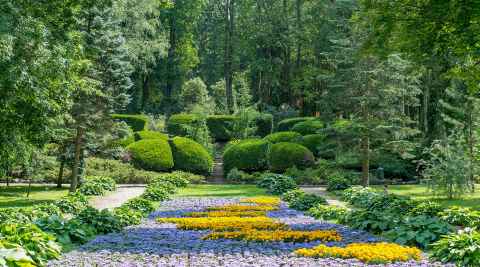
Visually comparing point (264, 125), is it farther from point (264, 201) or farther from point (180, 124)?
point (264, 201)

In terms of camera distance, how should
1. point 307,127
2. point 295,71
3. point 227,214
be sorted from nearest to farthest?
point 227,214 → point 307,127 → point 295,71

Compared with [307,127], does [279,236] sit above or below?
below

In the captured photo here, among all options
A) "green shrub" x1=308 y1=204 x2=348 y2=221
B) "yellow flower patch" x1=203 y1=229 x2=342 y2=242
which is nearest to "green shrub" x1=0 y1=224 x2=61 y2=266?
"yellow flower patch" x1=203 y1=229 x2=342 y2=242

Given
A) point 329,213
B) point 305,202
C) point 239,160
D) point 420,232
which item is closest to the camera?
point 420,232

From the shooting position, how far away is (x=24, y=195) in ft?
65.2

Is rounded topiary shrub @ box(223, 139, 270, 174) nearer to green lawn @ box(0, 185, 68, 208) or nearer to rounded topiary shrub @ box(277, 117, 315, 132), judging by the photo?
rounded topiary shrub @ box(277, 117, 315, 132)

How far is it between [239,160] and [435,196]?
10435mm

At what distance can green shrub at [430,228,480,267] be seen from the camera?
24.2 feet

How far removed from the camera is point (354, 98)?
71.3 feet

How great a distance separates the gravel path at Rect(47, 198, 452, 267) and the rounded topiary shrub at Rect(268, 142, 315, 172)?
48.1ft

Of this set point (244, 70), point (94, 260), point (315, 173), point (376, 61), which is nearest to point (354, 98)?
point (376, 61)

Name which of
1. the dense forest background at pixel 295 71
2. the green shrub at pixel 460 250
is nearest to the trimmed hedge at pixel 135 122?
the dense forest background at pixel 295 71

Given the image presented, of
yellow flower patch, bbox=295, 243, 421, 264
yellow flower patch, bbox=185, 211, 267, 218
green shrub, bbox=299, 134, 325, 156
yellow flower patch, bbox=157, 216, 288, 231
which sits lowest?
yellow flower patch, bbox=185, 211, 267, 218

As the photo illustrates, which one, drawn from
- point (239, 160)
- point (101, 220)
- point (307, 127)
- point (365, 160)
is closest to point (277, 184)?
point (365, 160)
